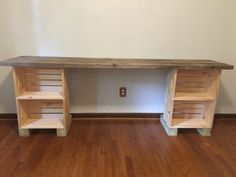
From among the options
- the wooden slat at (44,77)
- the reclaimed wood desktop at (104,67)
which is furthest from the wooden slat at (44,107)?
the wooden slat at (44,77)

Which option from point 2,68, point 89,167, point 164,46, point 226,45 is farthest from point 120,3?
point 89,167

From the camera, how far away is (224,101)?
8.47 ft

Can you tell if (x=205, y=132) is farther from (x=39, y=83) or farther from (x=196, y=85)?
(x=39, y=83)

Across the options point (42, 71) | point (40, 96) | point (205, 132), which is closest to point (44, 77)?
point (42, 71)

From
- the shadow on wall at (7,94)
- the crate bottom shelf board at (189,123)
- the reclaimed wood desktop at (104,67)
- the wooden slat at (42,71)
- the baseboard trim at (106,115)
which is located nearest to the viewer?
the reclaimed wood desktop at (104,67)

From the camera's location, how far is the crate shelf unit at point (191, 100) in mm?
2092

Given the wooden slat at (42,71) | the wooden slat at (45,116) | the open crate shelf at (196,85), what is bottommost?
the wooden slat at (45,116)

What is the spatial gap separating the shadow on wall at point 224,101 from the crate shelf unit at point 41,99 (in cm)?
182

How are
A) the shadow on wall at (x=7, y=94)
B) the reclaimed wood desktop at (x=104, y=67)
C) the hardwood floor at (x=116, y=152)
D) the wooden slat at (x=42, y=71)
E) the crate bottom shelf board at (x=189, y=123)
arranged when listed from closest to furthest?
1. the hardwood floor at (x=116, y=152)
2. the reclaimed wood desktop at (x=104, y=67)
3. the wooden slat at (x=42, y=71)
4. the crate bottom shelf board at (x=189, y=123)
5. the shadow on wall at (x=7, y=94)

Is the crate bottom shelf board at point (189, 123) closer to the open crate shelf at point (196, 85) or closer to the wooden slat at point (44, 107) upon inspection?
the open crate shelf at point (196, 85)

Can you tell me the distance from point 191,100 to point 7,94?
2.01m

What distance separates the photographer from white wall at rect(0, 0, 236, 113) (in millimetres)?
2197

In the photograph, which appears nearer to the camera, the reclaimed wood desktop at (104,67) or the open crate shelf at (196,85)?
the reclaimed wood desktop at (104,67)

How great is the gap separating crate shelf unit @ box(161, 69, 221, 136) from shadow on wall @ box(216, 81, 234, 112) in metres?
0.44
